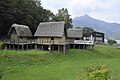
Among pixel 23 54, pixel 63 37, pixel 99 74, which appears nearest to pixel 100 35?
pixel 63 37

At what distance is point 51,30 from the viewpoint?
52.2 meters

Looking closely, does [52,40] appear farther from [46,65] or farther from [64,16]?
[64,16]

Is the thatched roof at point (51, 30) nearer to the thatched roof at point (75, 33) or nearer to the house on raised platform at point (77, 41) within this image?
the house on raised platform at point (77, 41)

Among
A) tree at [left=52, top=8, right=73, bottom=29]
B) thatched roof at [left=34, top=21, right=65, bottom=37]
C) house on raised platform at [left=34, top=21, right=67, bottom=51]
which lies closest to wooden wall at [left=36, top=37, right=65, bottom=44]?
house on raised platform at [left=34, top=21, right=67, bottom=51]

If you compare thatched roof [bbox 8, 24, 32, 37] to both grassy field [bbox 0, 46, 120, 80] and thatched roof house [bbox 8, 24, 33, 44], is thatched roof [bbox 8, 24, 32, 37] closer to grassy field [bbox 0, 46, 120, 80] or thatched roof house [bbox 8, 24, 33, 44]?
thatched roof house [bbox 8, 24, 33, 44]

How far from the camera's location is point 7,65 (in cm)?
3656

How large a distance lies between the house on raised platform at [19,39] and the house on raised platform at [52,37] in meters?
2.34

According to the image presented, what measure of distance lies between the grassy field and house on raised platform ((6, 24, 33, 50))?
6.02 m

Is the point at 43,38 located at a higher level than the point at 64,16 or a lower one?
lower

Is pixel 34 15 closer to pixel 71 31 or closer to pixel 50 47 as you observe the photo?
pixel 71 31

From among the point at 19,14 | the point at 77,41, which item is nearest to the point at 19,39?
the point at 77,41

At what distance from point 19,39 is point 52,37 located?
661 centimetres

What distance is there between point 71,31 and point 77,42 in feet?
21.5

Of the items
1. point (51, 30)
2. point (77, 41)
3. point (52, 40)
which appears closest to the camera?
point (52, 40)
